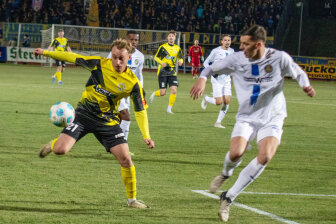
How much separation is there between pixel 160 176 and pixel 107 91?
2111 millimetres

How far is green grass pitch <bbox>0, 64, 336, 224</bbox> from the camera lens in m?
6.30

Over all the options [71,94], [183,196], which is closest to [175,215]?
[183,196]

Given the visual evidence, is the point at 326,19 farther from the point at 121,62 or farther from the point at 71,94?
the point at 121,62

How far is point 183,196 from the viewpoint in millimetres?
7223

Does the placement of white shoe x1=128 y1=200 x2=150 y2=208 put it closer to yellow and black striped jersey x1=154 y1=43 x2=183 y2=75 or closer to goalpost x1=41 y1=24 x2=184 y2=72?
yellow and black striped jersey x1=154 y1=43 x2=183 y2=75

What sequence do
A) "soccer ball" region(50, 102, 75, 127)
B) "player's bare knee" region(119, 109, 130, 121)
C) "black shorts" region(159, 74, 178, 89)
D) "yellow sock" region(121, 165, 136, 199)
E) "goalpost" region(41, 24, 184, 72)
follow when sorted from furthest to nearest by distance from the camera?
1. "goalpost" region(41, 24, 184, 72)
2. "black shorts" region(159, 74, 178, 89)
3. "player's bare knee" region(119, 109, 130, 121)
4. "soccer ball" region(50, 102, 75, 127)
5. "yellow sock" region(121, 165, 136, 199)

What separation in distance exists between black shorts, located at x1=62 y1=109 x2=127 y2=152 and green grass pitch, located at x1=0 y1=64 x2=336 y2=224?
708 mm

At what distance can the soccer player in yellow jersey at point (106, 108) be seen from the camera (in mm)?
→ 6602

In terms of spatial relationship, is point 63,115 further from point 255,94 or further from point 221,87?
point 221,87

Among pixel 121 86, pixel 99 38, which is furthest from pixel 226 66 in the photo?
pixel 99 38

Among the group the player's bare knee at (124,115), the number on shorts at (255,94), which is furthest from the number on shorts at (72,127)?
the player's bare knee at (124,115)

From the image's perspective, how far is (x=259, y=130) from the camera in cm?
644

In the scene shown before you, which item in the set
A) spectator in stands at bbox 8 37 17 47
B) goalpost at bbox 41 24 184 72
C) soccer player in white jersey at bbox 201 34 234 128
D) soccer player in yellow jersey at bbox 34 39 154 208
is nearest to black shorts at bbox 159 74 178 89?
soccer player in white jersey at bbox 201 34 234 128

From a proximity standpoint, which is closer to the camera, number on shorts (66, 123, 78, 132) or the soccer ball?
number on shorts (66, 123, 78, 132)
